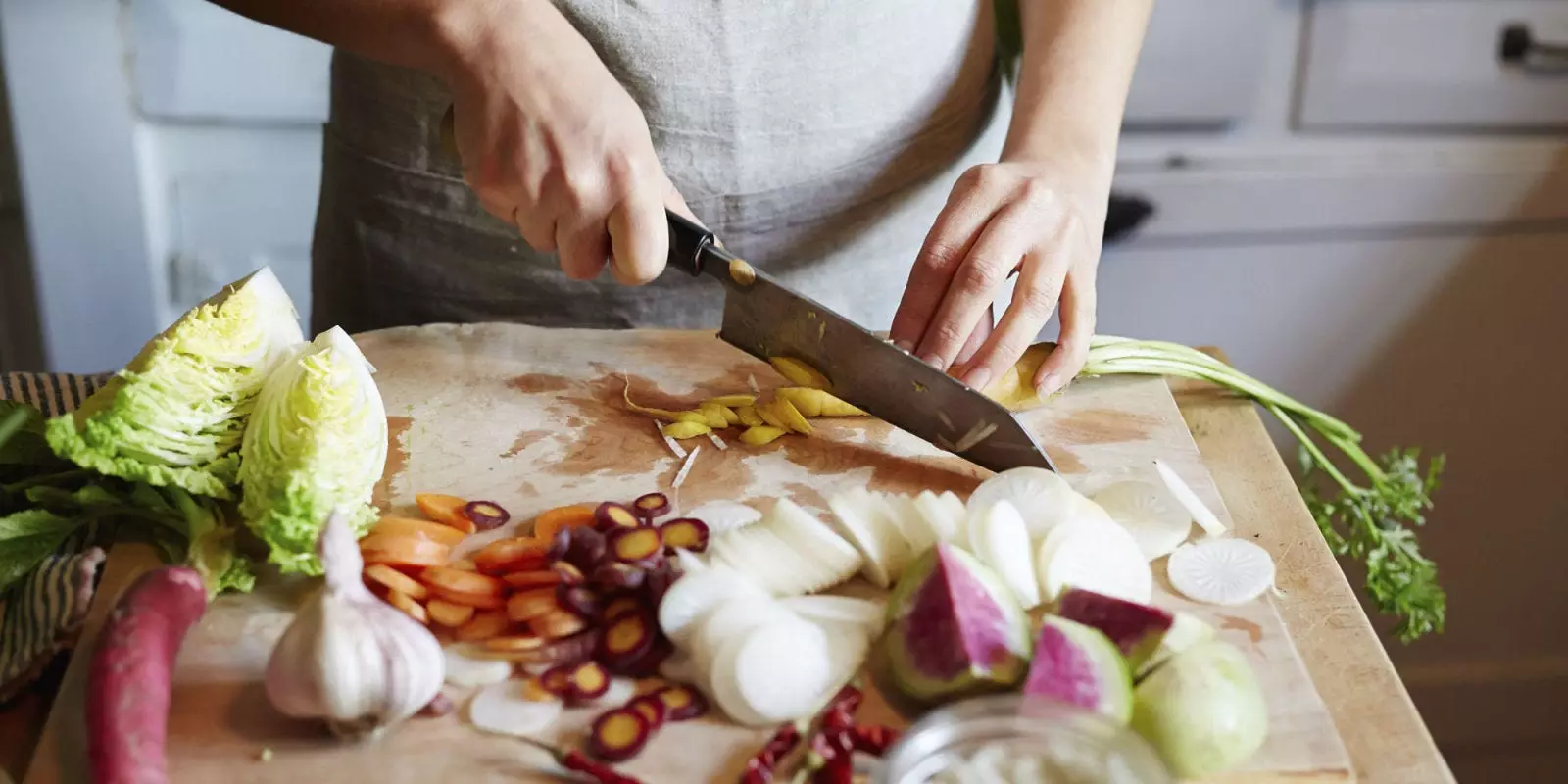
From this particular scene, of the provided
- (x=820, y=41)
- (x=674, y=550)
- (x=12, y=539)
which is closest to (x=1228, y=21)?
(x=820, y=41)

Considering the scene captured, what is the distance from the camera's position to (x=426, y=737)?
0.88 meters

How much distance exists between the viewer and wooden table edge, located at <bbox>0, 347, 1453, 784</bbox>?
0.92 m

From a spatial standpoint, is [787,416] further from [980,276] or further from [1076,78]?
[1076,78]

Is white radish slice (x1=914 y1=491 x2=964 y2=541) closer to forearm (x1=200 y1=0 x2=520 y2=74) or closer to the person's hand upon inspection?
the person's hand

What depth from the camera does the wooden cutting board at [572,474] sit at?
2.84 ft

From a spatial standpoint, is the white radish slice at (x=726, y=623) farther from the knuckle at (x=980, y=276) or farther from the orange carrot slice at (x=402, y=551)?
the knuckle at (x=980, y=276)

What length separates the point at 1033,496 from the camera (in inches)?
42.3

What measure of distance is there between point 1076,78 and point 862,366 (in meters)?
0.44

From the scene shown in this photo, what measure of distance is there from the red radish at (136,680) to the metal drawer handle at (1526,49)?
2182 mm

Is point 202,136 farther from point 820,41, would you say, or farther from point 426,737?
point 426,737

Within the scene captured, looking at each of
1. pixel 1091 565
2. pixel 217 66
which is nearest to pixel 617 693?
pixel 1091 565

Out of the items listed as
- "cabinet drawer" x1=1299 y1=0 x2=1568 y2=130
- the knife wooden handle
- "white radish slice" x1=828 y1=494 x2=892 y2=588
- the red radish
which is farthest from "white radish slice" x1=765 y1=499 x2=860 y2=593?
"cabinet drawer" x1=1299 y1=0 x2=1568 y2=130

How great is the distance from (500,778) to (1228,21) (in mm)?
1772

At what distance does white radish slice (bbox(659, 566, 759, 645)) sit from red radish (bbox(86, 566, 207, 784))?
337mm
